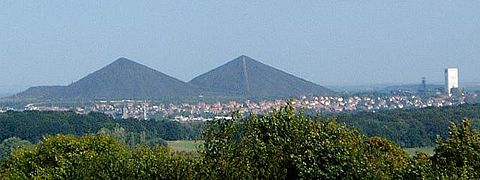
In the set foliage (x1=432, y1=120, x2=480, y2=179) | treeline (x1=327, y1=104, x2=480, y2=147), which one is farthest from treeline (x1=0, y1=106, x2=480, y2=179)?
treeline (x1=327, y1=104, x2=480, y2=147)

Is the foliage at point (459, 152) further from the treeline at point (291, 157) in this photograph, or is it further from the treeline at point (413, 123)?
the treeline at point (413, 123)

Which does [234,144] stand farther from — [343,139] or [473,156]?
[473,156]

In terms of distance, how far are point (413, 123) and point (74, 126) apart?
135 feet

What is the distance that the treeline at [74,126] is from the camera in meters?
98.8

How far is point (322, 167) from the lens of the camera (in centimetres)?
2364

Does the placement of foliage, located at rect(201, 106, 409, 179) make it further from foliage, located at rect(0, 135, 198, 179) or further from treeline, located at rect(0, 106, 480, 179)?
foliage, located at rect(0, 135, 198, 179)

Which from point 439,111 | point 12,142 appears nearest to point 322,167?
point 12,142

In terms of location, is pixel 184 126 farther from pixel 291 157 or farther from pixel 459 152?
pixel 459 152

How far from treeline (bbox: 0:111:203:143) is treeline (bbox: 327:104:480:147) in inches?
804

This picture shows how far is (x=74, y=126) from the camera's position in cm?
10475

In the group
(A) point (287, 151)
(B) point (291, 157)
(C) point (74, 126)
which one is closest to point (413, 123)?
(C) point (74, 126)

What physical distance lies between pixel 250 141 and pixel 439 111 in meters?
73.9

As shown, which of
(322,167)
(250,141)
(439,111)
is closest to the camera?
(322,167)

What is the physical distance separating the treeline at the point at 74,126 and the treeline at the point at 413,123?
67.0ft
